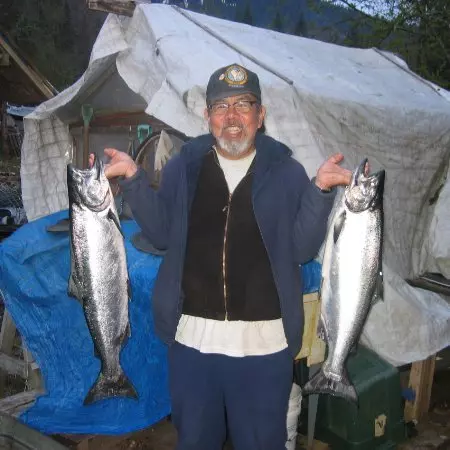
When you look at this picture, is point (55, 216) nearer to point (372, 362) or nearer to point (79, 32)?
point (372, 362)

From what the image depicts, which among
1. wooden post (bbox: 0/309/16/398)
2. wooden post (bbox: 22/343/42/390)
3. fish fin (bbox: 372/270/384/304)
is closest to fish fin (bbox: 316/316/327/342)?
fish fin (bbox: 372/270/384/304)

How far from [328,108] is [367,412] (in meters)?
2.95

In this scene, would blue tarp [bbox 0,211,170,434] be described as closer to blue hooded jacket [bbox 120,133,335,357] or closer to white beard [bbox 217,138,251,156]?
blue hooded jacket [bbox 120,133,335,357]

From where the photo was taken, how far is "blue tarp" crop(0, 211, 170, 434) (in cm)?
364

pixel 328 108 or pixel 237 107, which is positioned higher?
pixel 328 108

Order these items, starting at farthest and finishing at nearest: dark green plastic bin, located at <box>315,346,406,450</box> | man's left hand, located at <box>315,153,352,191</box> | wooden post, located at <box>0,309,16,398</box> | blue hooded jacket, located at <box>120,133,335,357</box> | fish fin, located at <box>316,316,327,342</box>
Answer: wooden post, located at <box>0,309,16,398</box>
dark green plastic bin, located at <box>315,346,406,450</box>
fish fin, located at <box>316,316,327,342</box>
blue hooded jacket, located at <box>120,133,335,357</box>
man's left hand, located at <box>315,153,352,191</box>

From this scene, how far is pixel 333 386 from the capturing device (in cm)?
306

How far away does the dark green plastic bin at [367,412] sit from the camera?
4223mm

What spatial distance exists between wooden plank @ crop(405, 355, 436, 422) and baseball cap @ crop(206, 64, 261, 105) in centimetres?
378

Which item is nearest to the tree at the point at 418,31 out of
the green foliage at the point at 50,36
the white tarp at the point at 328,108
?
the white tarp at the point at 328,108

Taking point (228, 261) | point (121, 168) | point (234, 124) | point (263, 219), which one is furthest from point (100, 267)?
point (234, 124)

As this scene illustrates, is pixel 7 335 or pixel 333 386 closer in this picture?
pixel 333 386

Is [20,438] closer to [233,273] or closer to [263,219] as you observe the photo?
[233,273]

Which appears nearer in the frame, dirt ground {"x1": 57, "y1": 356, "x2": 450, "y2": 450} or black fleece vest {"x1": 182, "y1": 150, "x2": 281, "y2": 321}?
black fleece vest {"x1": 182, "y1": 150, "x2": 281, "y2": 321}
